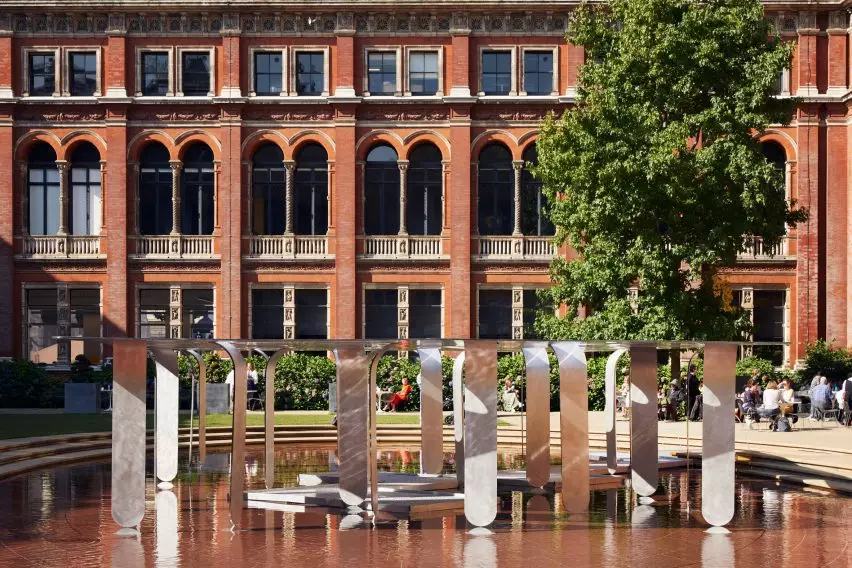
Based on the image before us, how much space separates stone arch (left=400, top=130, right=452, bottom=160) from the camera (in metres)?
46.4

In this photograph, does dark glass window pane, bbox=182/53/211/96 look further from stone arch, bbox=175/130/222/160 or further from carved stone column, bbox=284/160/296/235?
carved stone column, bbox=284/160/296/235

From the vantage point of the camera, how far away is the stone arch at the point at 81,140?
46406 millimetres

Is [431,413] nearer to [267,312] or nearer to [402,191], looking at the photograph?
[402,191]

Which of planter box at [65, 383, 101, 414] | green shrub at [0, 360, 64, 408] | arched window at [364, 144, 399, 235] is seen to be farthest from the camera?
arched window at [364, 144, 399, 235]

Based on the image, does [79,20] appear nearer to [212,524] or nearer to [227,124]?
[227,124]

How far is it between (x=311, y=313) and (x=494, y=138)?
882 cm

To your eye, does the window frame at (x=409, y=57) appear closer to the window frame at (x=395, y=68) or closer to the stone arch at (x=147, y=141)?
the window frame at (x=395, y=68)

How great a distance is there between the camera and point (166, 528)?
18.7 metres

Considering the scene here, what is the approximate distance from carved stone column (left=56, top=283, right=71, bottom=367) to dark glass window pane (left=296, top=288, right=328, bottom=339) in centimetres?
793

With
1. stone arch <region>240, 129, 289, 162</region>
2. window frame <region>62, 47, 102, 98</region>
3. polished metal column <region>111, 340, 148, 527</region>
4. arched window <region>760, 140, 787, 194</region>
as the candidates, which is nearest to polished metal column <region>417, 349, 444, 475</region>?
polished metal column <region>111, 340, 148, 527</region>

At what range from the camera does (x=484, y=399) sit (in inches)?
730

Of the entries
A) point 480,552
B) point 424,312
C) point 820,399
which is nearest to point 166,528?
point 480,552

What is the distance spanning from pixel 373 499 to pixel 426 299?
90.9 feet

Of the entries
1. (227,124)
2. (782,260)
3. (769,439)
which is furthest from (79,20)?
(769,439)
